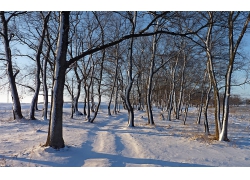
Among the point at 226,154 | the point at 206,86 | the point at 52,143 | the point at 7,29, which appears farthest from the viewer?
the point at 206,86

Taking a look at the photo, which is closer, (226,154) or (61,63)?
(61,63)

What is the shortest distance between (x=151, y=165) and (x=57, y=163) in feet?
7.98

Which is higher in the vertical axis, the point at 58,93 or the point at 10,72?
the point at 10,72

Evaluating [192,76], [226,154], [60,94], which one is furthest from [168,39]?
[60,94]

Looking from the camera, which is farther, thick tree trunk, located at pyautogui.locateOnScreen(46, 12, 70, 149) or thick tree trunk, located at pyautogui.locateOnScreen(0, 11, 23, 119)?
thick tree trunk, located at pyautogui.locateOnScreen(0, 11, 23, 119)

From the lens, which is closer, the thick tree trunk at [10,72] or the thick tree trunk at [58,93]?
the thick tree trunk at [58,93]

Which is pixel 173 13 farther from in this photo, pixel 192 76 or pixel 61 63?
pixel 192 76

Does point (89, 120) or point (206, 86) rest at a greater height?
point (206, 86)

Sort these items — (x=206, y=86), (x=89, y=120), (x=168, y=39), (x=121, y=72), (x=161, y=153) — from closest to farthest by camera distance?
(x=161, y=153)
(x=89, y=120)
(x=168, y=39)
(x=206, y=86)
(x=121, y=72)

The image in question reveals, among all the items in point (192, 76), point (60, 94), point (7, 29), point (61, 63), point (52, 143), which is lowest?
point (52, 143)

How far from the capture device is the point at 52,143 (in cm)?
564

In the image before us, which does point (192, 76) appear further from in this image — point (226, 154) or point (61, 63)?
point (61, 63)

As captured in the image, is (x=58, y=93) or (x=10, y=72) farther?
(x=10, y=72)

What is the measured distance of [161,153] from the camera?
240 inches
